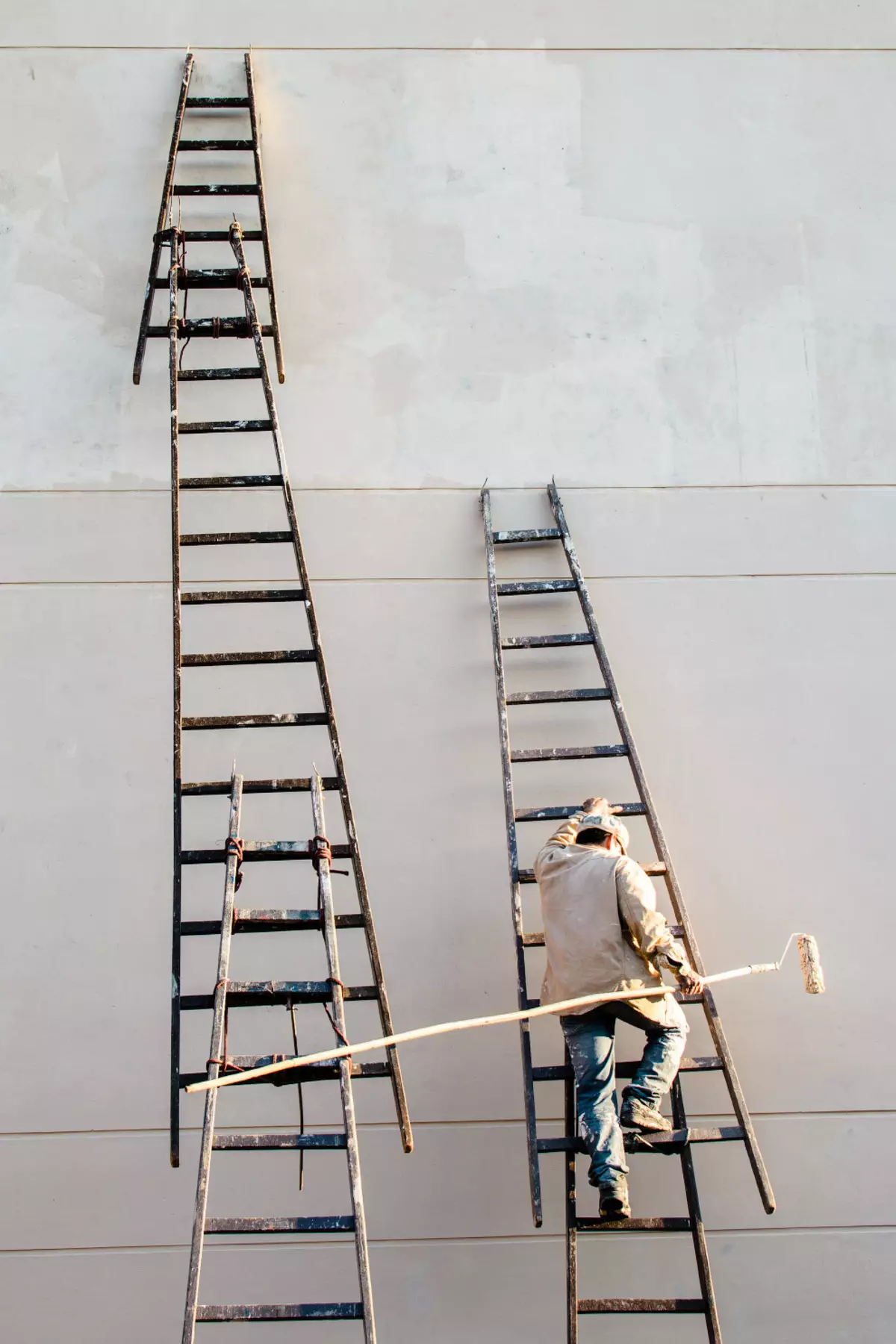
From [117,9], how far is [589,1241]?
4.96 metres

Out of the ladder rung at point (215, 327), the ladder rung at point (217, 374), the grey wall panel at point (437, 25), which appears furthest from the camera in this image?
the grey wall panel at point (437, 25)

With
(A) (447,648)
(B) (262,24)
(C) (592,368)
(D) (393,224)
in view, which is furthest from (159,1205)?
(B) (262,24)

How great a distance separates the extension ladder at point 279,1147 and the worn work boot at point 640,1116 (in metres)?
0.83

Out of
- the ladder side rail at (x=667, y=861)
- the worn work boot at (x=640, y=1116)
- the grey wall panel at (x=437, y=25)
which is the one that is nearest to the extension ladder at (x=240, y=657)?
the grey wall panel at (x=437, y=25)

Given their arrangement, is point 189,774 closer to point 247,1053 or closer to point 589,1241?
point 247,1053

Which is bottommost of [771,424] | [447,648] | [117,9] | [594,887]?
[594,887]

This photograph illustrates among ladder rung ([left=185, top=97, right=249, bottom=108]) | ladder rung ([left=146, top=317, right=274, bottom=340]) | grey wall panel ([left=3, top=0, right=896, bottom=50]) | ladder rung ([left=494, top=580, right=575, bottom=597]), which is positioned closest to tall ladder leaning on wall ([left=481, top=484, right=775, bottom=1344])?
ladder rung ([left=494, top=580, right=575, bottom=597])

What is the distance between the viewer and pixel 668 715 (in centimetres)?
445

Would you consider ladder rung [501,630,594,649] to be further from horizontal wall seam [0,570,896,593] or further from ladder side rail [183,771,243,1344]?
ladder side rail [183,771,243,1344]

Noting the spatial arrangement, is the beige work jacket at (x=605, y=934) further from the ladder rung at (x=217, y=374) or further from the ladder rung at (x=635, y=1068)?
the ladder rung at (x=217, y=374)

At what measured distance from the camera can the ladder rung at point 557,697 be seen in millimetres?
4195

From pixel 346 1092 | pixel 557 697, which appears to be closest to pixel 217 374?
pixel 557 697

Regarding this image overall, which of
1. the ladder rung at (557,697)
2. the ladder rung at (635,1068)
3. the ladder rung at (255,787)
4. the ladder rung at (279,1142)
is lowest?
the ladder rung at (635,1068)

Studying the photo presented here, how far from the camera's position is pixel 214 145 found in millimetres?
4844
